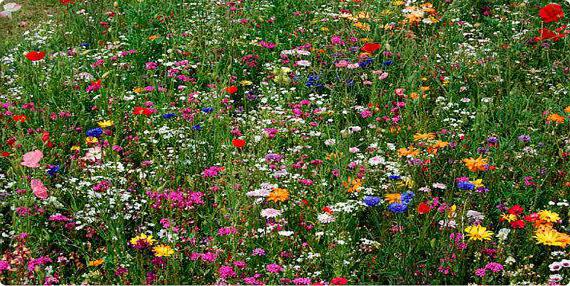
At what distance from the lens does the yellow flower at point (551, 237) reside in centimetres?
308

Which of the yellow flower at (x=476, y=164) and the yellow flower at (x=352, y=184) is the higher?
the yellow flower at (x=476, y=164)

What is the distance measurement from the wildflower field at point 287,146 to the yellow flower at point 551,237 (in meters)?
0.01

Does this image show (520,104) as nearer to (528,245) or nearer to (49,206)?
(528,245)

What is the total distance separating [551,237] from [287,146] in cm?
171

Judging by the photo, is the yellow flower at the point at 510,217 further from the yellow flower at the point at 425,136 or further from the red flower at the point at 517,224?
the yellow flower at the point at 425,136

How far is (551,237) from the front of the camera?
3.12 meters

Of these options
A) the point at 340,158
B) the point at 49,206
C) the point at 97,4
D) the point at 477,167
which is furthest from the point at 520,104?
the point at 97,4

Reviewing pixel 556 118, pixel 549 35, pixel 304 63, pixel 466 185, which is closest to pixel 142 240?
pixel 466 185

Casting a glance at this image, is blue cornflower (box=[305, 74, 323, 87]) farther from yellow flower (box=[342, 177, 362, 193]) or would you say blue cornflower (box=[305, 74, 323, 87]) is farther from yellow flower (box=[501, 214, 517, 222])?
yellow flower (box=[501, 214, 517, 222])

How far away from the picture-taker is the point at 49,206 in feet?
11.6

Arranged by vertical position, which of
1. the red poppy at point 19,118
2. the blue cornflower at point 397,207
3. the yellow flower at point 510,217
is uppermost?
the red poppy at point 19,118

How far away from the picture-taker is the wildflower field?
10.4 feet

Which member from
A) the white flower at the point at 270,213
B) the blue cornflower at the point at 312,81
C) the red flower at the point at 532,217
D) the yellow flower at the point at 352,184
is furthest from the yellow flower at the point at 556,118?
the white flower at the point at 270,213

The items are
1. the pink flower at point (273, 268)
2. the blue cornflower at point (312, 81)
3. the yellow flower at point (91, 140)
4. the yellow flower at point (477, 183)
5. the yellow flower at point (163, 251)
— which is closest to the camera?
the pink flower at point (273, 268)
